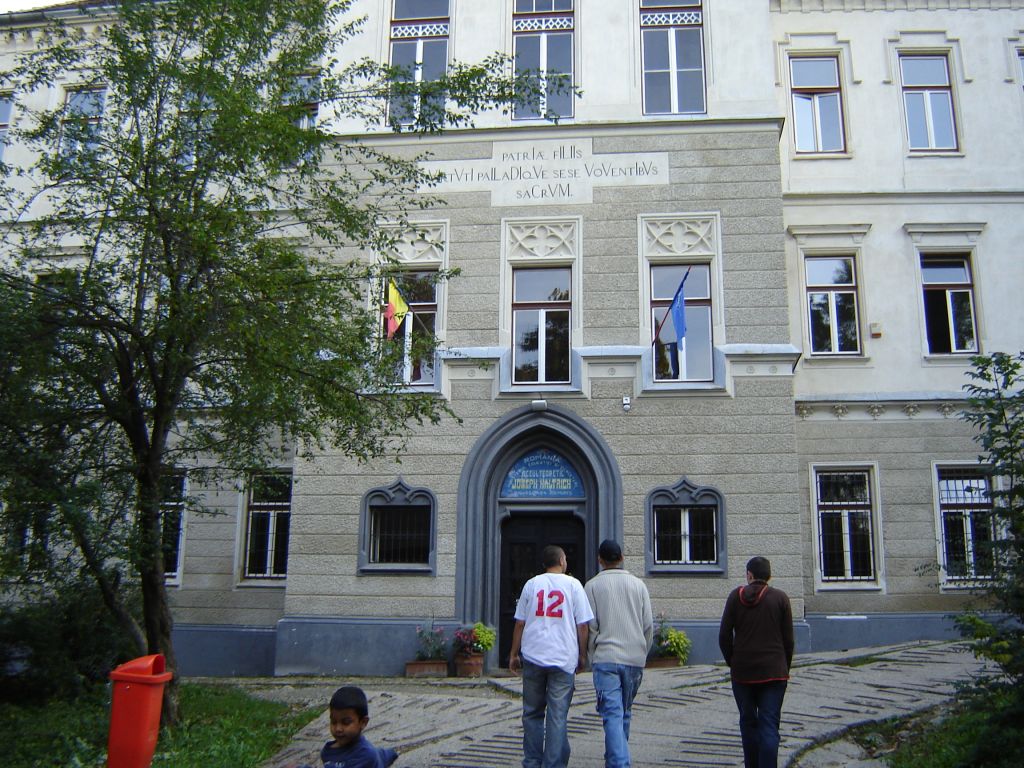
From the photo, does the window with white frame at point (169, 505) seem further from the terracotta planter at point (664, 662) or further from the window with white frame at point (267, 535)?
the terracotta planter at point (664, 662)

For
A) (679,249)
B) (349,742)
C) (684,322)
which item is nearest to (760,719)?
(349,742)

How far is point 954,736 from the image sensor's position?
782cm

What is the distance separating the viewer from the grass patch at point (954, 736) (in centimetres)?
640

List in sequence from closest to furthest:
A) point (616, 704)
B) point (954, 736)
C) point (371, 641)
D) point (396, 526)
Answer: point (616, 704), point (954, 736), point (371, 641), point (396, 526)

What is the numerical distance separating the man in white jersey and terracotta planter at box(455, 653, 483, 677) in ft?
22.4

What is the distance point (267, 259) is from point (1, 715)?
578 cm

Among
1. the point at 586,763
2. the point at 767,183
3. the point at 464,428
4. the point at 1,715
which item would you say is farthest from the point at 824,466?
the point at 1,715

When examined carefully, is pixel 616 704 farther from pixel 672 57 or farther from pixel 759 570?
pixel 672 57

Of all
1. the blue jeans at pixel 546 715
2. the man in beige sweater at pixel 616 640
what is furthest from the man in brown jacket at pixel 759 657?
Answer: the blue jeans at pixel 546 715

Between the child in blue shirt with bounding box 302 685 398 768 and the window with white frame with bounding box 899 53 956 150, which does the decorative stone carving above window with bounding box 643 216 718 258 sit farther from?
the child in blue shirt with bounding box 302 685 398 768

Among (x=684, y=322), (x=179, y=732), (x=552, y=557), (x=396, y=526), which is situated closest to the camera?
(x=552, y=557)

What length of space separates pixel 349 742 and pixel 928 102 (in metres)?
17.6

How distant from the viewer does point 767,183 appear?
15672 millimetres

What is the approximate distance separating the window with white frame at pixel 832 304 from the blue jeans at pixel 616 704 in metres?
11.0
